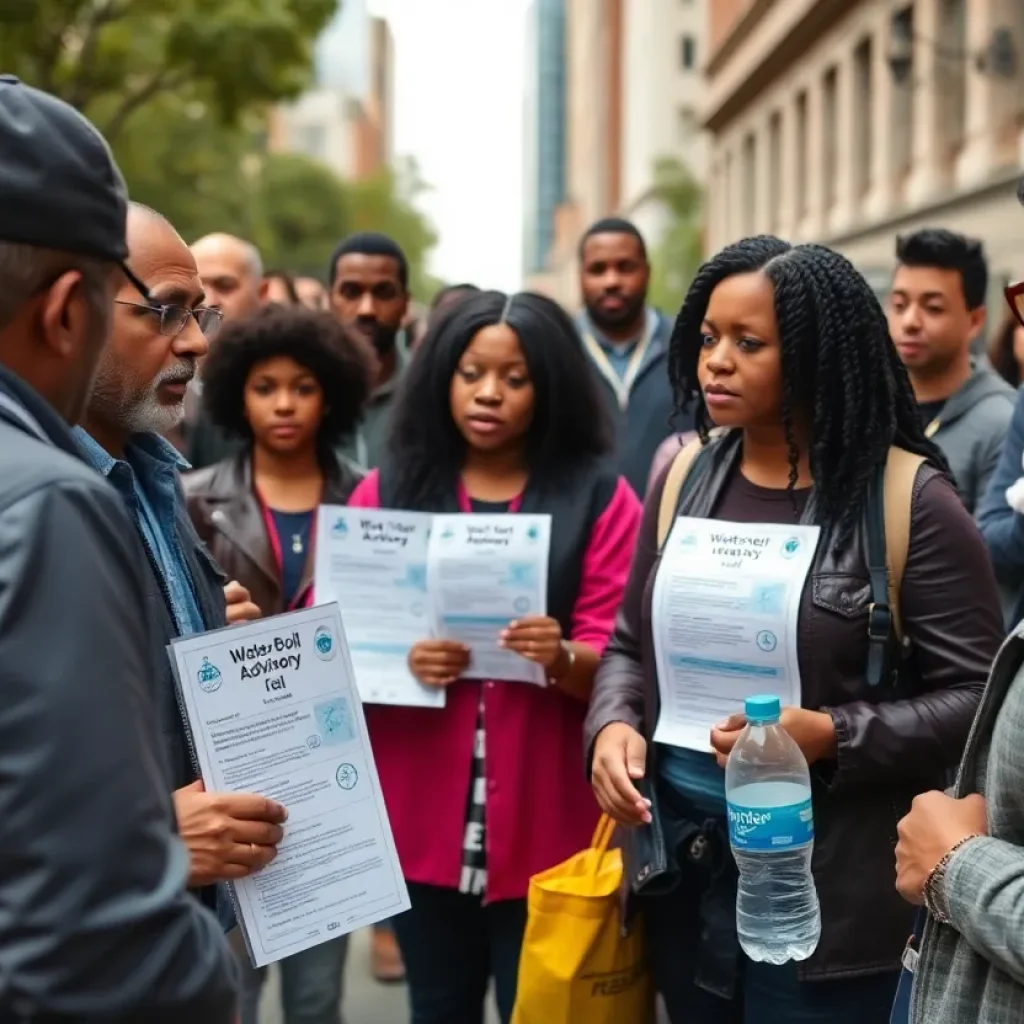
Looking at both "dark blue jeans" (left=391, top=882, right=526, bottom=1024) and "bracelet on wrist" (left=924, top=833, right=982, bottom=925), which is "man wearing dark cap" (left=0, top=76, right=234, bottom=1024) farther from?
"dark blue jeans" (left=391, top=882, right=526, bottom=1024)

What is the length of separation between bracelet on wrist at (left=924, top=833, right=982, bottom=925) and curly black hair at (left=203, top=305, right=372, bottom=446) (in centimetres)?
292

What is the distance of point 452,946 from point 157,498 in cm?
153

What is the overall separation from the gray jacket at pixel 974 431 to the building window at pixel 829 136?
28.3m

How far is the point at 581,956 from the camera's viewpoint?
2922 millimetres

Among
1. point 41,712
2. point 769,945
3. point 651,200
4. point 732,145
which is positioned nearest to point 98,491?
point 41,712

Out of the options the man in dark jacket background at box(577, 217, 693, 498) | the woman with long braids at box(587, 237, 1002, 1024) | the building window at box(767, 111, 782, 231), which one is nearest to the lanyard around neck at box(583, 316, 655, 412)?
the man in dark jacket background at box(577, 217, 693, 498)

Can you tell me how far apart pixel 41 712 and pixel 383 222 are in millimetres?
78411

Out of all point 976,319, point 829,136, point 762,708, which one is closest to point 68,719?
point 762,708

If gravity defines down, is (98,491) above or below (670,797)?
above

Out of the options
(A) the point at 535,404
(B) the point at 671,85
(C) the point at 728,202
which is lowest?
(A) the point at 535,404

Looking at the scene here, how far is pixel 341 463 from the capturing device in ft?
15.0

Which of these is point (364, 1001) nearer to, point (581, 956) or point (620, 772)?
point (581, 956)

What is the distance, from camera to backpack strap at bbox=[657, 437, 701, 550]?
9.74 feet

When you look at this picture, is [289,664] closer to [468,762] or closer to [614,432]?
[468,762]
